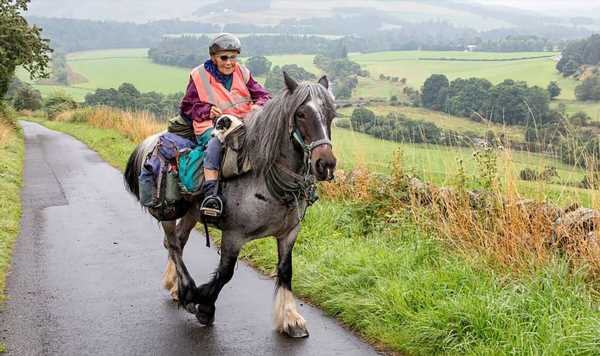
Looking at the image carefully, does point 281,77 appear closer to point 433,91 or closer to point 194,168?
point 433,91

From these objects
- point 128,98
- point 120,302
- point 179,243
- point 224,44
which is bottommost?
point 128,98

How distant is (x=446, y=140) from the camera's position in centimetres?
821

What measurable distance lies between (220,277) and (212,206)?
2.22 ft

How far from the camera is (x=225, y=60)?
5004mm

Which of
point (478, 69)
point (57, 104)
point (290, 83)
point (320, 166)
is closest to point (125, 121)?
point (290, 83)

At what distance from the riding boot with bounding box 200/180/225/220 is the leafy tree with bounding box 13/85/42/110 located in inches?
1896

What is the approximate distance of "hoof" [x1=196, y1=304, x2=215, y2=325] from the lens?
16.3 feet

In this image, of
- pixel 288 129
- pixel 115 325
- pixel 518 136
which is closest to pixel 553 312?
pixel 288 129

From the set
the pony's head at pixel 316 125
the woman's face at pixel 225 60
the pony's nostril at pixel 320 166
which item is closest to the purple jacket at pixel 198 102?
the woman's face at pixel 225 60

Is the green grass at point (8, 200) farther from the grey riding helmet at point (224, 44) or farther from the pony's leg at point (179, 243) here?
the grey riding helmet at point (224, 44)

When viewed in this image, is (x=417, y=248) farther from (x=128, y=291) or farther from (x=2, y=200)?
(x=2, y=200)

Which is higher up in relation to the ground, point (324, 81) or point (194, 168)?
point (324, 81)

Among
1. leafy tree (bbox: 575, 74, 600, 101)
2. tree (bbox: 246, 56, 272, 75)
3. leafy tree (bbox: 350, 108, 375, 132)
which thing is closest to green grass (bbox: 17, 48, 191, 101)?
tree (bbox: 246, 56, 272, 75)

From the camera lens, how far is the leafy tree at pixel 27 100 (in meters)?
47.4
